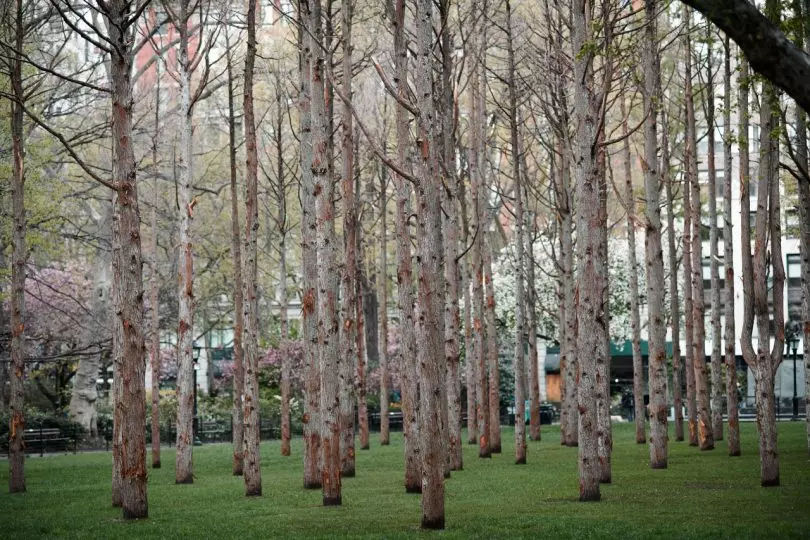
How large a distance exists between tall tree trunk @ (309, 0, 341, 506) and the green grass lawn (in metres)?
0.60

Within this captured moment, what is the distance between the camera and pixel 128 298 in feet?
43.1

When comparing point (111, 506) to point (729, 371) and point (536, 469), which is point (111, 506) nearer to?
point (536, 469)

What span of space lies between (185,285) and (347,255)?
3.24 m

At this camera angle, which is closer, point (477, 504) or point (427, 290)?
point (427, 290)

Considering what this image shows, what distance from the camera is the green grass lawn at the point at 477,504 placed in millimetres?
11492

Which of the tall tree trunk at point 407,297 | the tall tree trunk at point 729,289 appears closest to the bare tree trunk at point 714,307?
the tall tree trunk at point 729,289

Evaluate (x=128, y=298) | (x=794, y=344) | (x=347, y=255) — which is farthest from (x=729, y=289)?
(x=794, y=344)

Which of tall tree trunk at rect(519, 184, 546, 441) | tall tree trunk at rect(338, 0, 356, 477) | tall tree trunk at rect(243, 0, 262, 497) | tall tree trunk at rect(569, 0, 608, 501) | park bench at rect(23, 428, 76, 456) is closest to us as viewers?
tall tree trunk at rect(569, 0, 608, 501)

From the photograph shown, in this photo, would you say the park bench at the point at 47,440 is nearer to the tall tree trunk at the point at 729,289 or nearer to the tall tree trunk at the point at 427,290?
the tall tree trunk at the point at 729,289

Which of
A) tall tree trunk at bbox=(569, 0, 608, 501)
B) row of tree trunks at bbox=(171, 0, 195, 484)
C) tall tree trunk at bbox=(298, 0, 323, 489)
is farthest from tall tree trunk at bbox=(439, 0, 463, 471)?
row of tree trunks at bbox=(171, 0, 195, 484)

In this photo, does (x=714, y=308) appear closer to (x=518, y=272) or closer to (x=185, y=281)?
(x=518, y=272)

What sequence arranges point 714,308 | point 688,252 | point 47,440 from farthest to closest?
point 47,440 < point 688,252 < point 714,308

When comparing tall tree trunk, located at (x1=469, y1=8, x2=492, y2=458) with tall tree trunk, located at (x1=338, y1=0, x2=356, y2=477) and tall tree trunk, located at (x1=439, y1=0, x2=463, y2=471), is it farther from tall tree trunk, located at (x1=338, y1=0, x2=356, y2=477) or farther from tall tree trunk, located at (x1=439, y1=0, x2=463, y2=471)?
tall tree trunk, located at (x1=338, y1=0, x2=356, y2=477)

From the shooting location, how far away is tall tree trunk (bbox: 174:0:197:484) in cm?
1989
